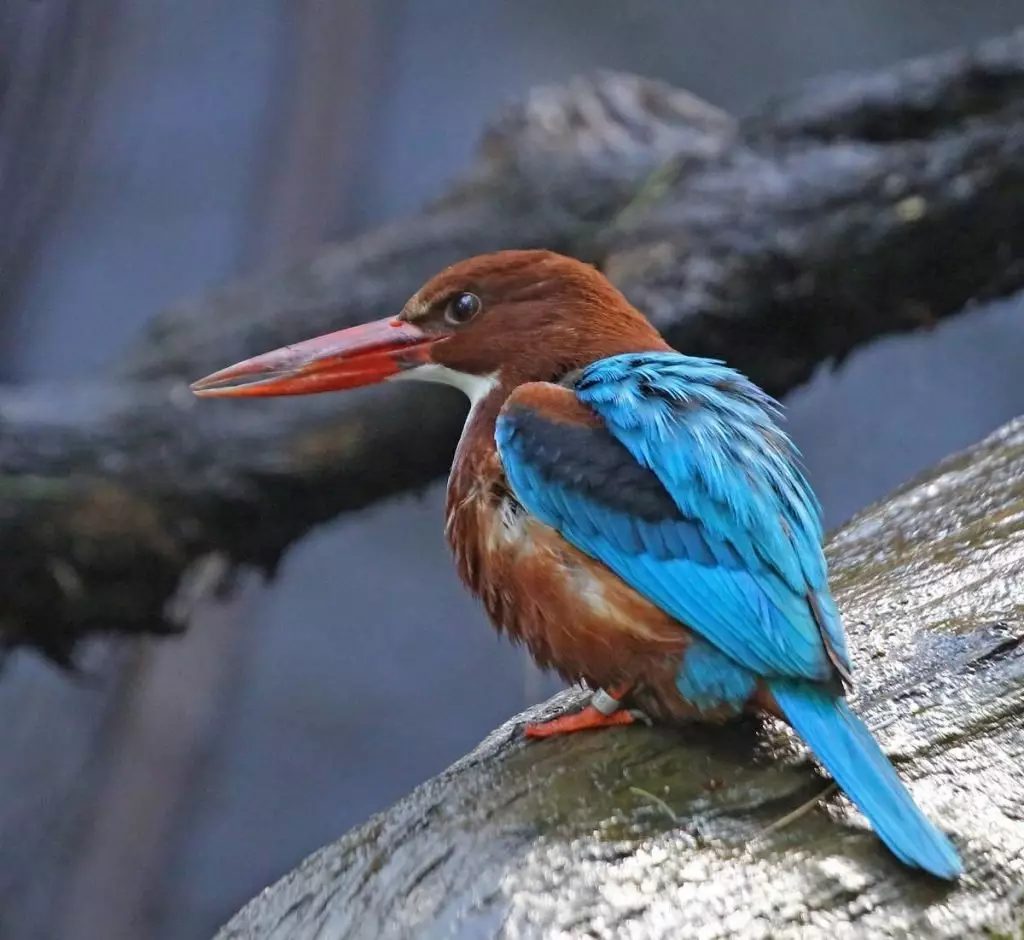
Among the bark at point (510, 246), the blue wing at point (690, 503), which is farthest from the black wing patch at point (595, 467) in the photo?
the bark at point (510, 246)

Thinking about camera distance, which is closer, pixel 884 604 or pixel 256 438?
pixel 884 604

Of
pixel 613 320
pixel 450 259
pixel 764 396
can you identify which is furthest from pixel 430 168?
pixel 764 396

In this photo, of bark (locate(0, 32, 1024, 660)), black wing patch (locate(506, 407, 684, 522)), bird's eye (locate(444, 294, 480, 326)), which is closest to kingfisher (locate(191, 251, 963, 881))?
black wing patch (locate(506, 407, 684, 522))

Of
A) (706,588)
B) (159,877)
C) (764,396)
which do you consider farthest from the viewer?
A: (159,877)

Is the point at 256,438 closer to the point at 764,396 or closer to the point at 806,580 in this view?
the point at 764,396

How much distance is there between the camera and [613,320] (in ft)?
4.03

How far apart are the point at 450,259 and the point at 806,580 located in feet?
4.76

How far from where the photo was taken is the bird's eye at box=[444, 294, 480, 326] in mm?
1255

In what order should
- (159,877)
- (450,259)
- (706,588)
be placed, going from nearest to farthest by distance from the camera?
(706,588)
(159,877)
(450,259)

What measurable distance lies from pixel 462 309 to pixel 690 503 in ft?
1.39

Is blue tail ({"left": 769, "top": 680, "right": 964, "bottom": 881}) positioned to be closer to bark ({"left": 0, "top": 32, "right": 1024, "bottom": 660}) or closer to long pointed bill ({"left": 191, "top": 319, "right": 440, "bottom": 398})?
long pointed bill ({"left": 191, "top": 319, "right": 440, "bottom": 398})

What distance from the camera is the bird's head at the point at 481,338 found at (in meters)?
1.21

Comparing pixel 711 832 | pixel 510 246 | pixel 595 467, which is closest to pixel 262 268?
pixel 510 246

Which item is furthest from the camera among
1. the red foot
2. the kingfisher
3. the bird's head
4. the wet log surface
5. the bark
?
the bark
